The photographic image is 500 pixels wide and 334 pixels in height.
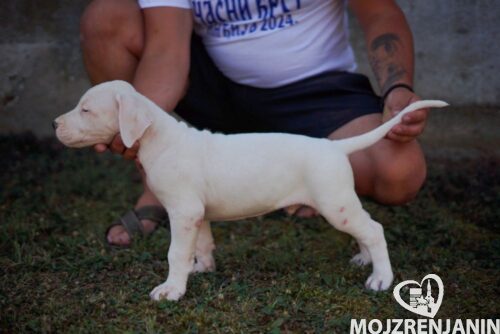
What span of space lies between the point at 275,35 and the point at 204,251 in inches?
45.1

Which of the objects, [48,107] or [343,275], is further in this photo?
[48,107]

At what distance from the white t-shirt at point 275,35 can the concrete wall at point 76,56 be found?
1.25 metres

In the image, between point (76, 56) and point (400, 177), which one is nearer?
point (400, 177)

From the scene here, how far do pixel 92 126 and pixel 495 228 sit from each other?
214 cm

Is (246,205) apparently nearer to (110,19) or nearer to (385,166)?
(385,166)

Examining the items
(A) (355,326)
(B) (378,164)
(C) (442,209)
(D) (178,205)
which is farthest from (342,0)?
(A) (355,326)

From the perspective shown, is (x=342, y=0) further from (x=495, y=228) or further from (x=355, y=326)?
(x=355, y=326)

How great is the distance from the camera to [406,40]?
328 cm

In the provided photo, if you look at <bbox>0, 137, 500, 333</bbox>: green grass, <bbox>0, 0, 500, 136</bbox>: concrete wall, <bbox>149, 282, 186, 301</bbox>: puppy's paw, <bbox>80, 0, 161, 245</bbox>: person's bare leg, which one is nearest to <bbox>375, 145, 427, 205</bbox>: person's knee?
<bbox>0, 137, 500, 333</bbox>: green grass

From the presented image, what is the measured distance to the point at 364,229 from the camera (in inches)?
106

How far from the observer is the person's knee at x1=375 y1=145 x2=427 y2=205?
10.2 ft

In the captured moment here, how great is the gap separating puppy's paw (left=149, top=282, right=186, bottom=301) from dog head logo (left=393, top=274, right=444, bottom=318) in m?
0.80

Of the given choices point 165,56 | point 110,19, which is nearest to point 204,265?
point 165,56

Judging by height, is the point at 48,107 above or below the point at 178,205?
below
